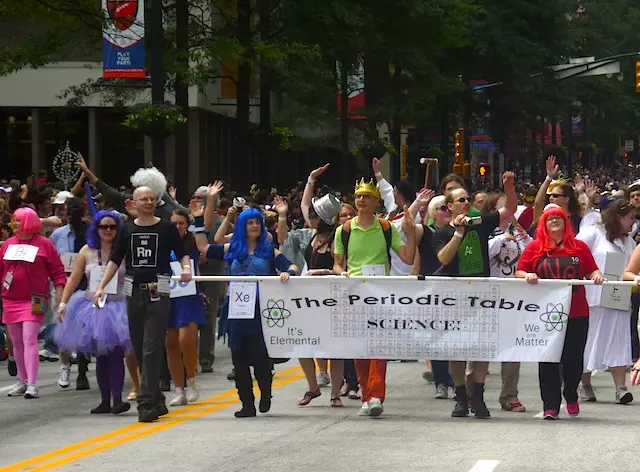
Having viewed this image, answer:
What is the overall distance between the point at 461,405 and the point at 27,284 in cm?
452

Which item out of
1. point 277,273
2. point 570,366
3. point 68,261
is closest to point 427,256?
point 277,273

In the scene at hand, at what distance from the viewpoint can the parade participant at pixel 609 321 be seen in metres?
14.3

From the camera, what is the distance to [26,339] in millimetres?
15086

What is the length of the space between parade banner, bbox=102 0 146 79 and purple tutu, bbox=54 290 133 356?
1110 cm

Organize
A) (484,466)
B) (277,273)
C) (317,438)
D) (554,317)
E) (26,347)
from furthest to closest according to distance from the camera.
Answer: (26,347), (277,273), (554,317), (317,438), (484,466)

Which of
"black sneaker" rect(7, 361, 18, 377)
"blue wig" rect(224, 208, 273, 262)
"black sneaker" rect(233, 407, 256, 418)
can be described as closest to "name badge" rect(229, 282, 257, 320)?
"blue wig" rect(224, 208, 273, 262)

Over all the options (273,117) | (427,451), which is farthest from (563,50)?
(427,451)

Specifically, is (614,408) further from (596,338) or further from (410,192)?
(410,192)

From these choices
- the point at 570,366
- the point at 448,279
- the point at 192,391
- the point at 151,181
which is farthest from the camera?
the point at 192,391

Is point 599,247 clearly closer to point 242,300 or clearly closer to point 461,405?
point 461,405

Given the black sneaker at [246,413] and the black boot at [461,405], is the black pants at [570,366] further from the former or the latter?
the black sneaker at [246,413]

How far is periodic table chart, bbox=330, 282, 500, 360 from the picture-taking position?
1315cm

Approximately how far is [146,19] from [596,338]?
12.9 metres

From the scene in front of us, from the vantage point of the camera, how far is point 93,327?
13.8 m
